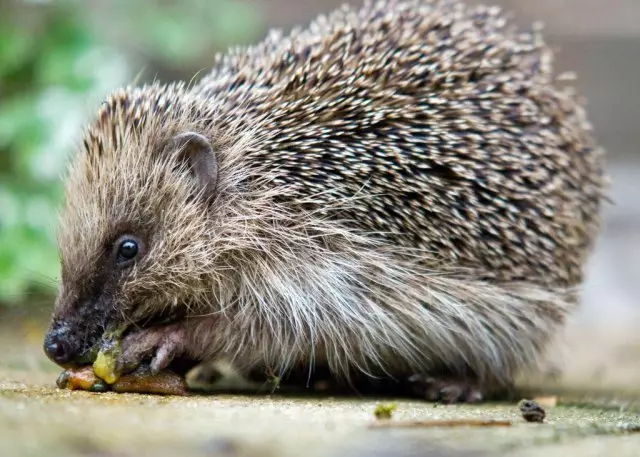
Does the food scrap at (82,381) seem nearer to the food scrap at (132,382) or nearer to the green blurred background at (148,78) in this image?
the food scrap at (132,382)

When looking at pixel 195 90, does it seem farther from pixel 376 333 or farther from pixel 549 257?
pixel 549 257

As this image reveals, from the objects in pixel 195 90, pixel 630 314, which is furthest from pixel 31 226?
pixel 630 314

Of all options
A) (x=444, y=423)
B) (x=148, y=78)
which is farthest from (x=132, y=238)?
(x=148, y=78)

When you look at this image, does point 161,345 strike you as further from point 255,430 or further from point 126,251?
point 255,430

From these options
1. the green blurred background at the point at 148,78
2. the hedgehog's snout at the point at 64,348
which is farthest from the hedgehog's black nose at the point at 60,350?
the green blurred background at the point at 148,78

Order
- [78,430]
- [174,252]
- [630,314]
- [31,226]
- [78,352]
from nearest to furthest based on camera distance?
[78,430] → [78,352] → [174,252] → [31,226] → [630,314]
